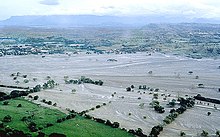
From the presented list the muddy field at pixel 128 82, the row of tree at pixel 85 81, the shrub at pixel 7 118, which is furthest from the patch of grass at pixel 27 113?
the row of tree at pixel 85 81

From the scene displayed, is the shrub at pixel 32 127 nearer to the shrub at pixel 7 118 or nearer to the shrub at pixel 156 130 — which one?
the shrub at pixel 7 118

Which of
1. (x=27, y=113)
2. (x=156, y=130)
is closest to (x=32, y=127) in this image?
(x=27, y=113)

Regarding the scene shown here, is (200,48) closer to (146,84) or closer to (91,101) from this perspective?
(146,84)

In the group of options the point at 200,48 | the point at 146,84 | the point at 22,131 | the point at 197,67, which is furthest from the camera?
the point at 200,48

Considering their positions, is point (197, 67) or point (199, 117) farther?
point (197, 67)

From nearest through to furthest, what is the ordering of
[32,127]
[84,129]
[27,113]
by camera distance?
[32,127] → [84,129] → [27,113]

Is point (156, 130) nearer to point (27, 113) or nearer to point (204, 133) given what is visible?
point (204, 133)

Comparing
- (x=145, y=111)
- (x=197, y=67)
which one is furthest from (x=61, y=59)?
(x=145, y=111)
